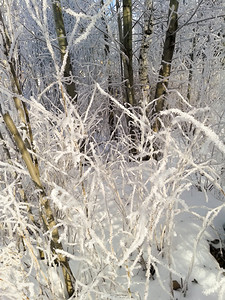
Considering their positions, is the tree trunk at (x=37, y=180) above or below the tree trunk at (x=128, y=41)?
below

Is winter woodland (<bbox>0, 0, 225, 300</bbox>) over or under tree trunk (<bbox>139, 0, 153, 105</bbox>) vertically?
under

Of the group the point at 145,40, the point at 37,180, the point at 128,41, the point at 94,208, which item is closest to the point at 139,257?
the point at 94,208

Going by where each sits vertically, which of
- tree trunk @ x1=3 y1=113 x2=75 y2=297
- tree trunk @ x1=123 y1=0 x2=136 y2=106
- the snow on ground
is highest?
tree trunk @ x1=123 y1=0 x2=136 y2=106

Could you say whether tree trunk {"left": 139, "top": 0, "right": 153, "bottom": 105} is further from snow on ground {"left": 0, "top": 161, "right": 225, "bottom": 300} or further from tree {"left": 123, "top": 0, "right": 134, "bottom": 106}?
snow on ground {"left": 0, "top": 161, "right": 225, "bottom": 300}

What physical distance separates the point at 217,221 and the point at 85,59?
496 cm

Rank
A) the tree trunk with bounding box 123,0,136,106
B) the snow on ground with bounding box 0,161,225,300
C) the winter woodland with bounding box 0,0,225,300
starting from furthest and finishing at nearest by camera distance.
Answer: the tree trunk with bounding box 123,0,136,106 → the snow on ground with bounding box 0,161,225,300 → the winter woodland with bounding box 0,0,225,300

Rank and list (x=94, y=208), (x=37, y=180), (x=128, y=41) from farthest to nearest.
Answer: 1. (x=128, y=41)
2. (x=94, y=208)
3. (x=37, y=180)

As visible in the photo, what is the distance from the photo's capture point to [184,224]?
155 cm

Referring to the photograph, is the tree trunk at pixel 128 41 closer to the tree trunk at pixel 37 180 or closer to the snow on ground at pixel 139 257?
the snow on ground at pixel 139 257

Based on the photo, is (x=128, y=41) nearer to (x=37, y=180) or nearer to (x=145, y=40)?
(x=145, y=40)

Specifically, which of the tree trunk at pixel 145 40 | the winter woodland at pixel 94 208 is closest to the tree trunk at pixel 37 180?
the winter woodland at pixel 94 208

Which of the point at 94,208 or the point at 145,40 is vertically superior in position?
Result: the point at 145,40

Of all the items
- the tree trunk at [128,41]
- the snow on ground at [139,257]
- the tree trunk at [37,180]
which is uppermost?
the tree trunk at [128,41]

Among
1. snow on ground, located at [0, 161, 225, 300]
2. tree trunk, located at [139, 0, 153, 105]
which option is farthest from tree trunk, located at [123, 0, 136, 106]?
snow on ground, located at [0, 161, 225, 300]
